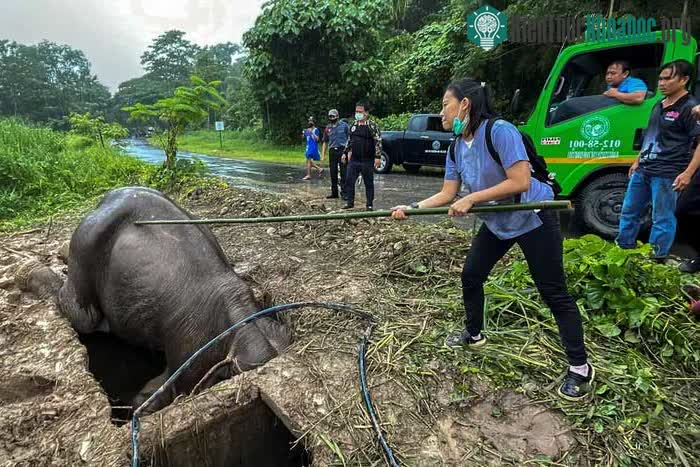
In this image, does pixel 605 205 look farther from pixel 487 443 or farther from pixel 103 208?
pixel 103 208

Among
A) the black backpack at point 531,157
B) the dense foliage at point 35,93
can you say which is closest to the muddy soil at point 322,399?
the black backpack at point 531,157

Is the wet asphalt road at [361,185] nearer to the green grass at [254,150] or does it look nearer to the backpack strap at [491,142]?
the green grass at [254,150]

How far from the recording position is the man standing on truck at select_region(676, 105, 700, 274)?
13.1 feet

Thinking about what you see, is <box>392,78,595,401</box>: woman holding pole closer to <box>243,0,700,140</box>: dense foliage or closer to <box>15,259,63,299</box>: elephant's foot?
<box>15,259,63,299</box>: elephant's foot

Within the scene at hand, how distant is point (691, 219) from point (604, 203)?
3.34 feet

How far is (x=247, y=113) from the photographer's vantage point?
87.5 ft

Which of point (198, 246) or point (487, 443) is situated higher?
point (198, 246)

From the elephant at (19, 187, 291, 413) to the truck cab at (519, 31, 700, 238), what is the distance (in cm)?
454

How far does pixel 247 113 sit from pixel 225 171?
12.1 m

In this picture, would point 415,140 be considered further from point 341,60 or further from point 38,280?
point 38,280

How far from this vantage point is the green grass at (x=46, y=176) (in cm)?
812

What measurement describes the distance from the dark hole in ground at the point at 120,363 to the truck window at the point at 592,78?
549 cm

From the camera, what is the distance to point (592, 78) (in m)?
6.22

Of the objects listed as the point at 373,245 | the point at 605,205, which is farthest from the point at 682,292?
the point at 605,205
